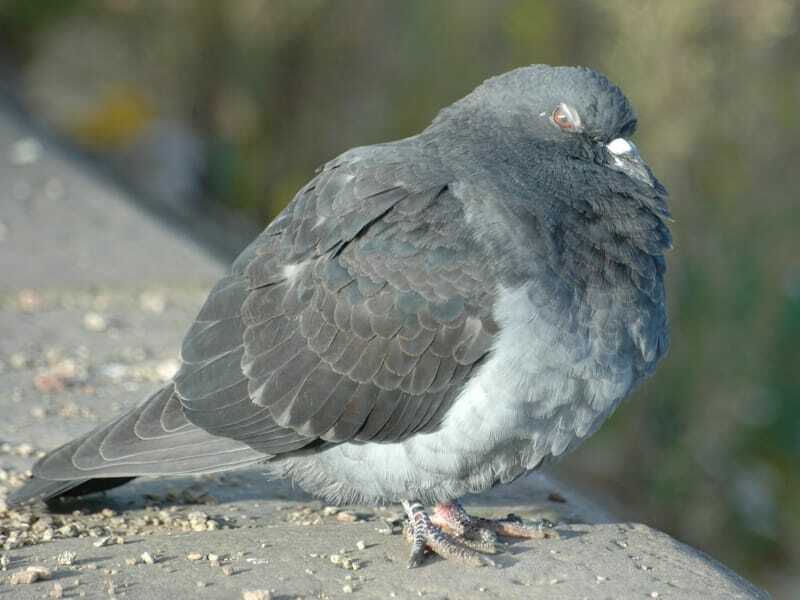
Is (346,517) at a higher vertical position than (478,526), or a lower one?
lower

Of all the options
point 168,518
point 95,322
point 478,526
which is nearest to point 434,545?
point 478,526

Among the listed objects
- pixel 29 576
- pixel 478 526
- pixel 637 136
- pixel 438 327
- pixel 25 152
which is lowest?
pixel 29 576

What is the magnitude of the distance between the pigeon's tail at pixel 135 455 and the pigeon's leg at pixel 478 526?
25.2 inches

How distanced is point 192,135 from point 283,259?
18.7 ft

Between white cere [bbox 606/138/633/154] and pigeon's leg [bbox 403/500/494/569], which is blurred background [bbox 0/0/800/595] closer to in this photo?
white cere [bbox 606/138/633/154]

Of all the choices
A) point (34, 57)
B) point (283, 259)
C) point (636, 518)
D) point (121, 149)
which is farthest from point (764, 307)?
point (34, 57)

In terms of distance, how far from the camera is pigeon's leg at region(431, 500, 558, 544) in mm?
4336

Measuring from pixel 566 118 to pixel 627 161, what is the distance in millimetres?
254

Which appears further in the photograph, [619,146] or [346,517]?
[346,517]

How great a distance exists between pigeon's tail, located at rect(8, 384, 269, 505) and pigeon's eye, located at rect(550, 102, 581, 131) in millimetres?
1504

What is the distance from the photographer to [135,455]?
433 centimetres

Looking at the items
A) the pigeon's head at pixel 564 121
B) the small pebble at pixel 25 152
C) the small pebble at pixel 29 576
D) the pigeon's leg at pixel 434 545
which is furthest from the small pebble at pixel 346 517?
the small pebble at pixel 25 152

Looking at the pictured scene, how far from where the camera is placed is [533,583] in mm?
3949

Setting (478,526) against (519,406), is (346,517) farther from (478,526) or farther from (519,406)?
(519,406)
